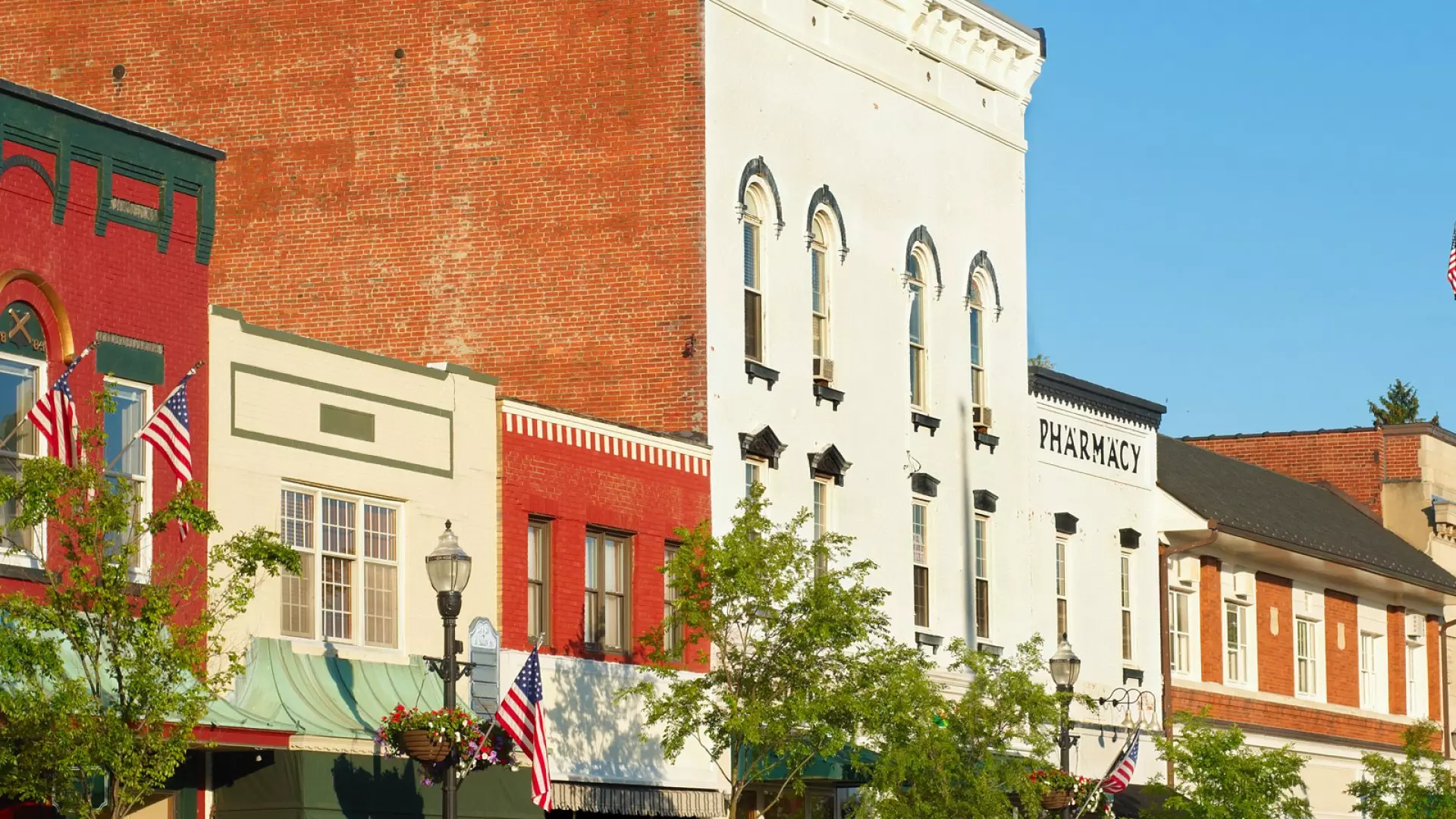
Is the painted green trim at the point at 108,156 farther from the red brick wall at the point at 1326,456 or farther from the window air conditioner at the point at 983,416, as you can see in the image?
the red brick wall at the point at 1326,456

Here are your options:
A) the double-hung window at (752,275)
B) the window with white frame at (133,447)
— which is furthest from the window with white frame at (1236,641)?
the window with white frame at (133,447)

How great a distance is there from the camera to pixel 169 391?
87.5 feet

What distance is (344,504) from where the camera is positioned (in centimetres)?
2917

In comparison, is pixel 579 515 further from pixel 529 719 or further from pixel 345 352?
pixel 529 719

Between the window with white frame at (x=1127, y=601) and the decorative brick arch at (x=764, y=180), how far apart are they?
11.8 m

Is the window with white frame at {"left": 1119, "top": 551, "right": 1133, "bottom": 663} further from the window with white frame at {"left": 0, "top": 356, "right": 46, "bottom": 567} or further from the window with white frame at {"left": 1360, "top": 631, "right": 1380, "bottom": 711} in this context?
the window with white frame at {"left": 0, "top": 356, "right": 46, "bottom": 567}

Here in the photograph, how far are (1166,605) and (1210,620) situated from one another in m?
1.51

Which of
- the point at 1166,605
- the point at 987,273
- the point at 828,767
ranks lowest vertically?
the point at 828,767

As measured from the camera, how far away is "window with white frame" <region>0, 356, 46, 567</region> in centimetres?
2478

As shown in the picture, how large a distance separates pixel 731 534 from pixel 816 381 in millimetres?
7074

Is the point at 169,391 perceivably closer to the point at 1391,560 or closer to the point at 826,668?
the point at 826,668

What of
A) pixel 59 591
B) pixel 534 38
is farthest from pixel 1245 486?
pixel 59 591

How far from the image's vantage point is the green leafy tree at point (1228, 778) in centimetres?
3812

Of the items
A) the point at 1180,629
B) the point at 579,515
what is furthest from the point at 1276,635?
the point at 579,515
